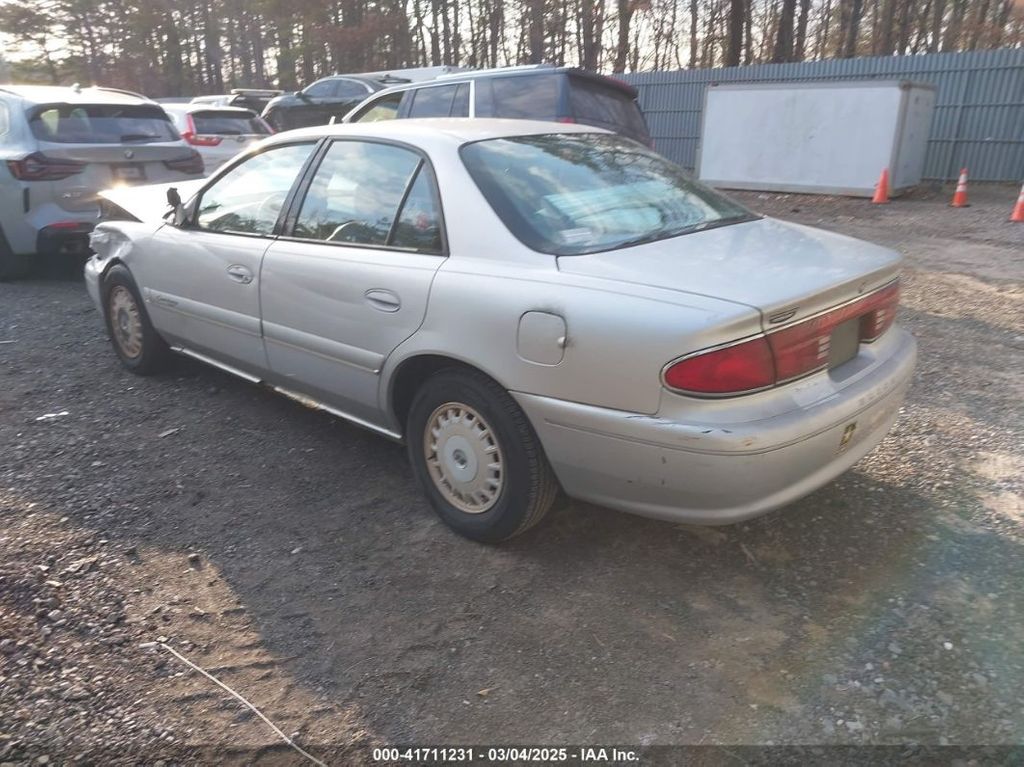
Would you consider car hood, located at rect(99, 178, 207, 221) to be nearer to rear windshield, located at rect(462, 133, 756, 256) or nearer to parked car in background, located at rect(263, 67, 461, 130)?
rear windshield, located at rect(462, 133, 756, 256)

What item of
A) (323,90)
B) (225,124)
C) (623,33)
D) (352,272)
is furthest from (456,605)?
(623,33)

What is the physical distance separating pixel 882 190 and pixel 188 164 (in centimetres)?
981

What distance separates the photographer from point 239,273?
12.9ft

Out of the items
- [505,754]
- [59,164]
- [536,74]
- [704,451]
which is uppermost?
[536,74]

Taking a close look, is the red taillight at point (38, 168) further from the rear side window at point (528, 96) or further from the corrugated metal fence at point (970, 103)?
the corrugated metal fence at point (970, 103)

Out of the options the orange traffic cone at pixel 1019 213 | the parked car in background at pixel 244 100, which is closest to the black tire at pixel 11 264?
the parked car in background at pixel 244 100

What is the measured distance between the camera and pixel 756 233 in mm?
3229

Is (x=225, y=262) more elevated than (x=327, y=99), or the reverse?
(x=327, y=99)

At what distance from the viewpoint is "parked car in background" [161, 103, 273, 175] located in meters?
11.4

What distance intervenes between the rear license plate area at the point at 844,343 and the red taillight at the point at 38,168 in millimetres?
6746

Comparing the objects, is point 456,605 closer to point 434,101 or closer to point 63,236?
point 63,236

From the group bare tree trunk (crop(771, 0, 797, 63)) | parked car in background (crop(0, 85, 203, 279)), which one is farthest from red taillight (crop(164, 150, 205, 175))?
bare tree trunk (crop(771, 0, 797, 63))

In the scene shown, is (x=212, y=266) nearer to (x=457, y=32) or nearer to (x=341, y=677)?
(x=341, y=677)

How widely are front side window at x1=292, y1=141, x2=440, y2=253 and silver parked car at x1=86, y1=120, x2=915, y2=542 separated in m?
0.01
